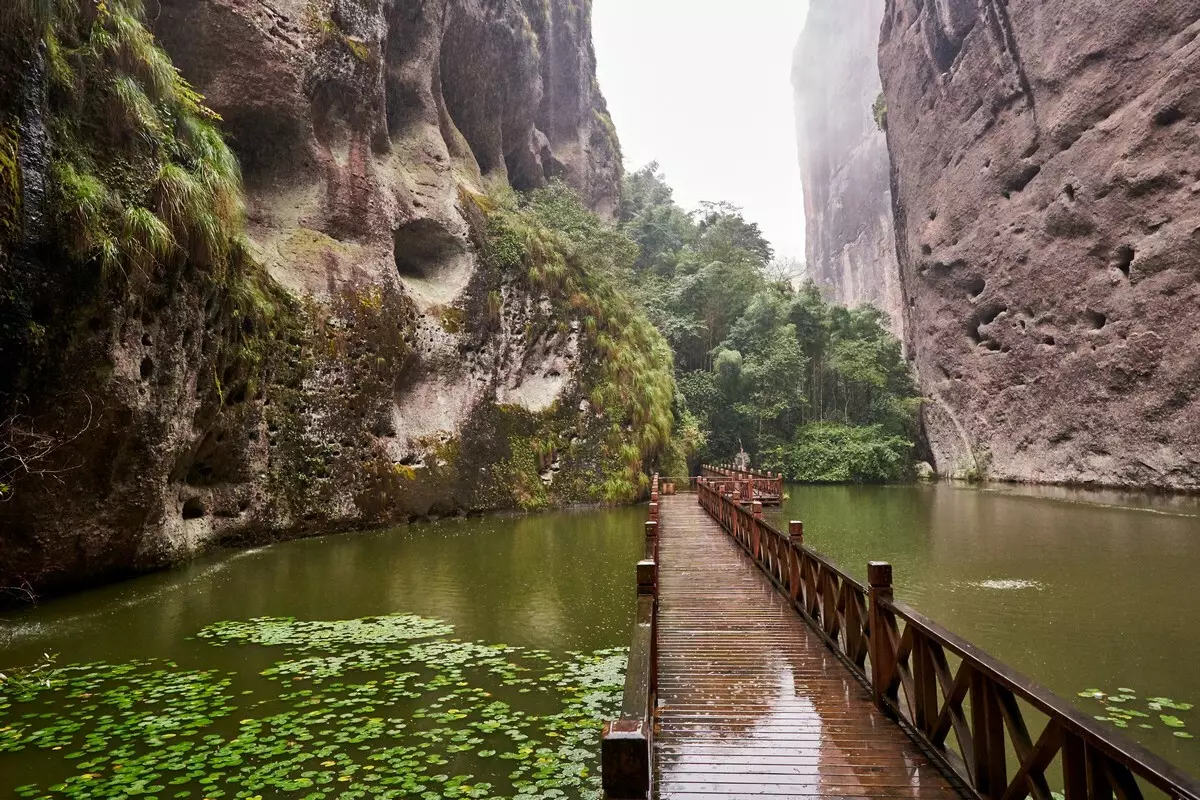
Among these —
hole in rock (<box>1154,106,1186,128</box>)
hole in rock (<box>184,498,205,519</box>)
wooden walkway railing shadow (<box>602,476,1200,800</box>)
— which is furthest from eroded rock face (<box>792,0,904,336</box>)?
wooden walkway railing shadow (<box>602,476,1200,800</box>)

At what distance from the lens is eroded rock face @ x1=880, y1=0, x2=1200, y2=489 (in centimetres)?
2045

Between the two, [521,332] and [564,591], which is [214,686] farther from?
[521,332]

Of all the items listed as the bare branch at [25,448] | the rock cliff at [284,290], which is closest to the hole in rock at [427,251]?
the rock cliff at [284,290]

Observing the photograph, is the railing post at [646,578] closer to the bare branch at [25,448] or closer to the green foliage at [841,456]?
the bare branch at [25,448]

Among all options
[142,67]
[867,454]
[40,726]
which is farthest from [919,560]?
[867,454]

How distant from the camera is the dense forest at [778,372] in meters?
34.0

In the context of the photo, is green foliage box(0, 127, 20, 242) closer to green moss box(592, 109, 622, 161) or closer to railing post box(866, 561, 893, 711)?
railing post box(866, 561, 893, 711)

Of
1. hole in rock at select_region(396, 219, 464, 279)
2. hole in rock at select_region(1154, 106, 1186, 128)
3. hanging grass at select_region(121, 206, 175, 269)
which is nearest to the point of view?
hanging grass at select_region(121, 206, 175, 269)

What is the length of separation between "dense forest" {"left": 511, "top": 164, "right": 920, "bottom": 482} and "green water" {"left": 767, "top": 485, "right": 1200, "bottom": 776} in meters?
12.6

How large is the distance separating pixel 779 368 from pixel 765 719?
30.9m

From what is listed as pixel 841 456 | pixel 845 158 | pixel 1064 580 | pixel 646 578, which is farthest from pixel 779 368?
pixel 845 158

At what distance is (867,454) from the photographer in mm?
32844

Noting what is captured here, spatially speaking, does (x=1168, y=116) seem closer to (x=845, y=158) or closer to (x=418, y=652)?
(x=418, y=652)

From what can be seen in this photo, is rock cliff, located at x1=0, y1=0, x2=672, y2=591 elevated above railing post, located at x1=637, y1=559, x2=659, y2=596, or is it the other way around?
rock cliff, located at x1=0, y1=0, x2=672, y2=591
